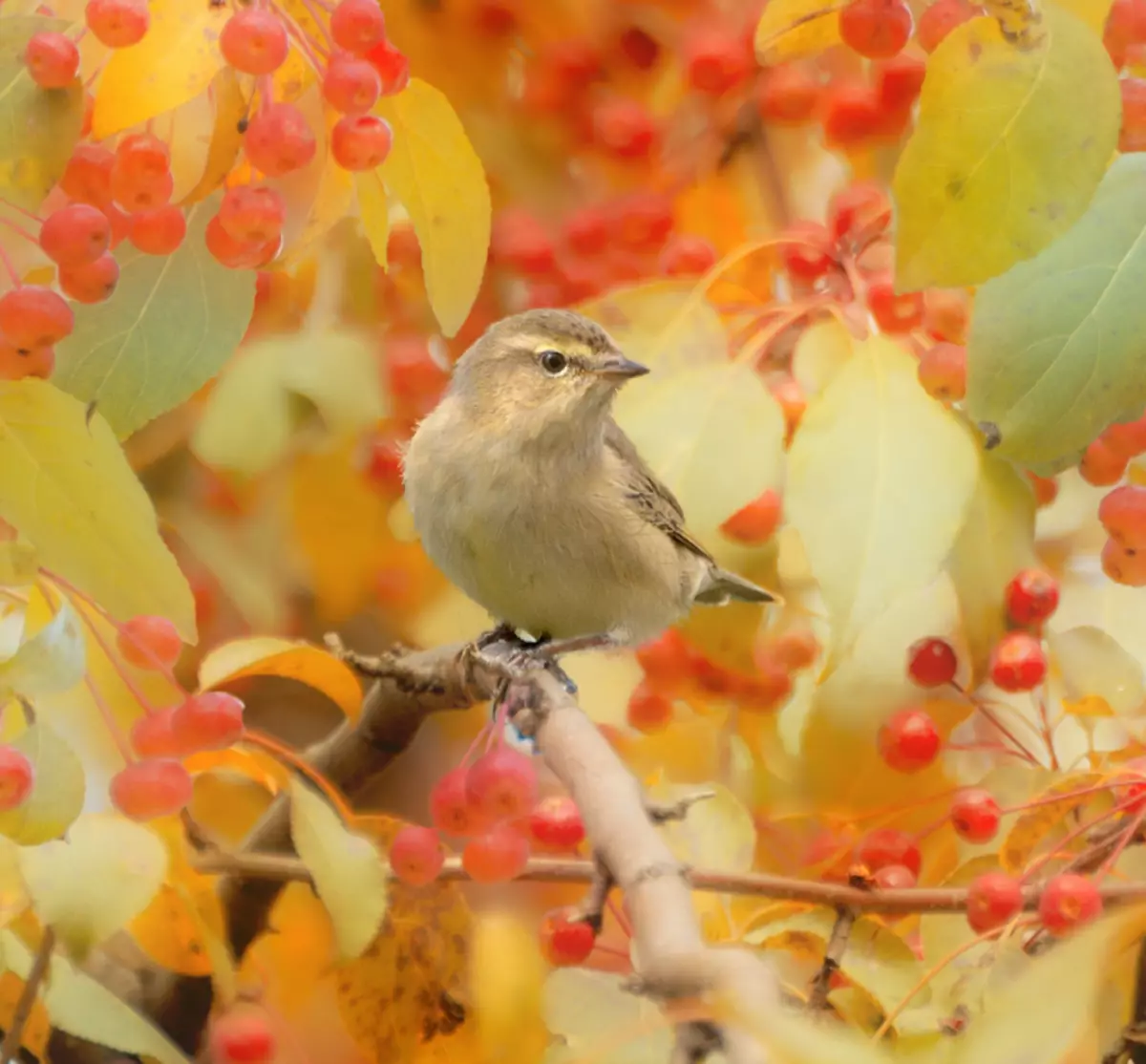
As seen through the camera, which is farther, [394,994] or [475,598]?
[475,598]

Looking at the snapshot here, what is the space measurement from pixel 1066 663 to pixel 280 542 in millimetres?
1111

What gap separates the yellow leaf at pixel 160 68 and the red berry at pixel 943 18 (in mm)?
613

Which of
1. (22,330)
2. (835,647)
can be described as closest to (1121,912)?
(835,647)

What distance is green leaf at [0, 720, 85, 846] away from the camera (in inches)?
39.6

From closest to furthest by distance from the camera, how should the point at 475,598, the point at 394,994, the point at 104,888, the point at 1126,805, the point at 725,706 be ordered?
the point at 104,888, the point at 1126,805, the point at 394,994, the point at 725,706, the point at 475,598

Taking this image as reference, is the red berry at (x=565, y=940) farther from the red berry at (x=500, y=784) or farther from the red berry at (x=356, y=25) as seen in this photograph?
the red berry at (x=356, y=25)

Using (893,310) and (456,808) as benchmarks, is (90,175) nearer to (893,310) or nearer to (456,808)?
(456,808)

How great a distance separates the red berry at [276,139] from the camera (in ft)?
3.74

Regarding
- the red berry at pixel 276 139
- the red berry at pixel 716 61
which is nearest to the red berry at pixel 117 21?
the red berry at pixel 276 139

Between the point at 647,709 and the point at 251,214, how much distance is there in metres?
0.86

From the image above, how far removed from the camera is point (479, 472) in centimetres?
192

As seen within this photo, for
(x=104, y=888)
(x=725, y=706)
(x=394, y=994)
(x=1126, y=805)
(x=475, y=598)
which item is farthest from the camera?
(x=475, y=598)

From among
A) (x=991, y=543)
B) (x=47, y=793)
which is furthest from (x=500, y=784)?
(x=991, y=543)

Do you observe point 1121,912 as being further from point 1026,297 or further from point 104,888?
point 104,888
